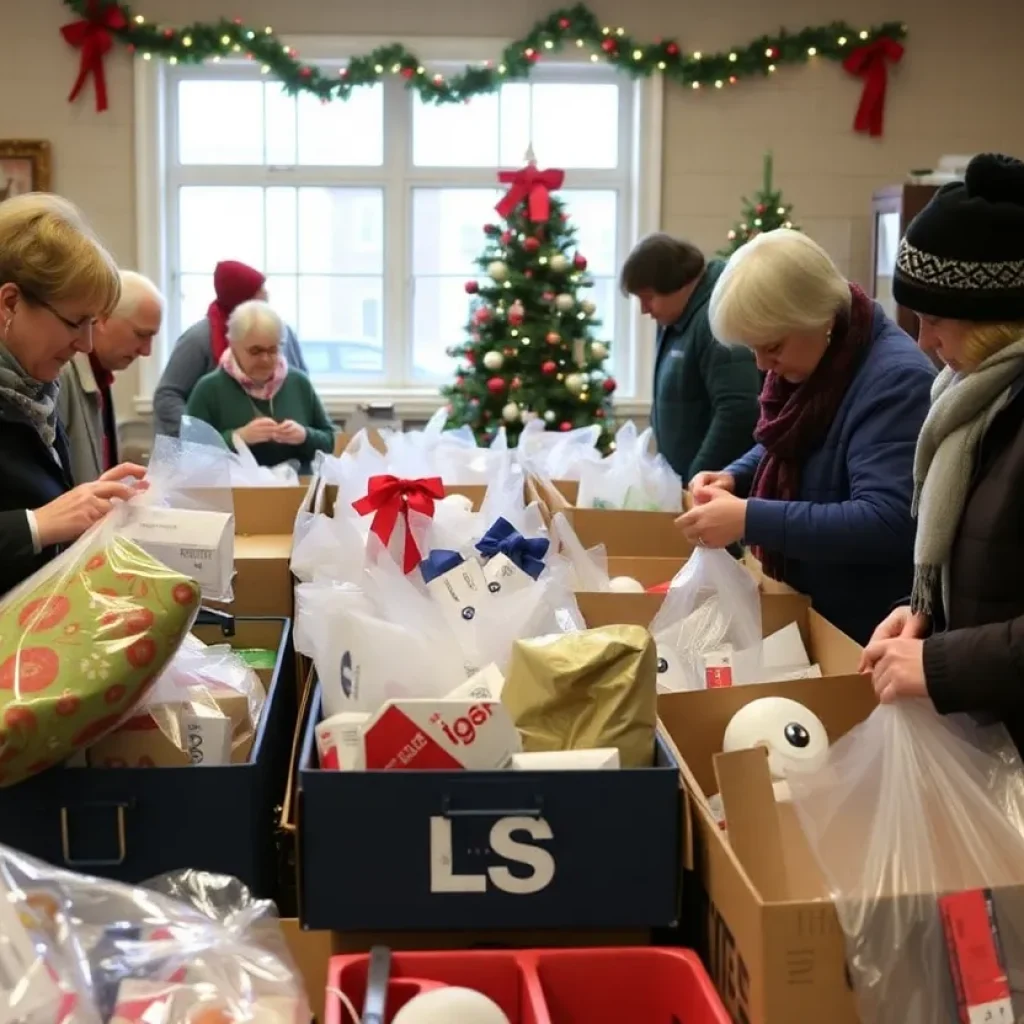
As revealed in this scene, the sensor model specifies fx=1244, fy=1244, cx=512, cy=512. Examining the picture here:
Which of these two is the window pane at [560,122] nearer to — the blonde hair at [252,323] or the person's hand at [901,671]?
the blonde hair at [252,323]

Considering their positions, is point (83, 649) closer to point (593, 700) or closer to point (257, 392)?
point (593, 700)

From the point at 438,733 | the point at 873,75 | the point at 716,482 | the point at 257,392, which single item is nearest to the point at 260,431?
the point at 257,392

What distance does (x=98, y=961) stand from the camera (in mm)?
1188

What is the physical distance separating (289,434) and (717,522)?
183 cm

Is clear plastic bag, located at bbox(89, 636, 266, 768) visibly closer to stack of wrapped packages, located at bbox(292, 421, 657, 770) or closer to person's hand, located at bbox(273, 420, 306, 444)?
stack of wrapped packages, located at bbox(292, 421, 657, 770)

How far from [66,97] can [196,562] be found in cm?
437

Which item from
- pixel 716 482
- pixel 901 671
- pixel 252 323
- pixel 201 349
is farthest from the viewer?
pixel 201 349

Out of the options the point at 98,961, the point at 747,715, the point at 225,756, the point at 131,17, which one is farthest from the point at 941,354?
the point at 131,17

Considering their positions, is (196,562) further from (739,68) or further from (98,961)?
(739,68)

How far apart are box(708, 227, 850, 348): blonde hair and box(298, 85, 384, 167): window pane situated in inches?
166

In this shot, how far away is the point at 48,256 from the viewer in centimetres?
169

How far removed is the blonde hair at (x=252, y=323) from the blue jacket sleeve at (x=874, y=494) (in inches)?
85.4

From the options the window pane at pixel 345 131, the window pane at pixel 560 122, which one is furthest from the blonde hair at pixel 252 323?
the window pane at pixel 560 122

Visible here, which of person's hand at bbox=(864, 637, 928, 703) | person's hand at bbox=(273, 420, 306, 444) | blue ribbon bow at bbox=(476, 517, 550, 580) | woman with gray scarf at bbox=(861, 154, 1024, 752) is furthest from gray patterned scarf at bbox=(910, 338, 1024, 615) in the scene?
person's hand at bbox=(273, 420, 306, 444)
